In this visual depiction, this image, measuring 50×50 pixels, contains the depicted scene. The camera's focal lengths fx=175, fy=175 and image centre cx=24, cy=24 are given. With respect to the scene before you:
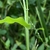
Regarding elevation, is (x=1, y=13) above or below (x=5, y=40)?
above

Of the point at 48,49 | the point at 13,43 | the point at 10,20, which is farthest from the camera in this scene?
the point at 13,43

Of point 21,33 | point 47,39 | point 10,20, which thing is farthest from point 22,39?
point 10,20

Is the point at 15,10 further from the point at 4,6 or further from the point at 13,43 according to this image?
the point at 13,43

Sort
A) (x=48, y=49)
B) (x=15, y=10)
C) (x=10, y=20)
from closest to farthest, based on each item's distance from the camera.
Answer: (x=10, y=20)
(x=48, y=49)
(x=15, y=10)

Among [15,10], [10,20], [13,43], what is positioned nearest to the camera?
[10,20]

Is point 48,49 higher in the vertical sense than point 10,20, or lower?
lower

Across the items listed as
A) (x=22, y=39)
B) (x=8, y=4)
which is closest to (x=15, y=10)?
(x=8, y=4)

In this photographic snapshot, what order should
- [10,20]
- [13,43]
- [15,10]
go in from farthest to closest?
[15,10], [13,43], [10,20]

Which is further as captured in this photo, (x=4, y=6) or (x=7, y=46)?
(x=4, y=6)

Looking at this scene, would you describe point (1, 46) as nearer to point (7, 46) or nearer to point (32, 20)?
point (7, 46)
